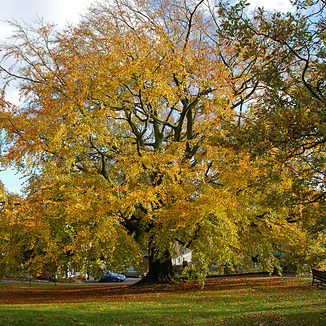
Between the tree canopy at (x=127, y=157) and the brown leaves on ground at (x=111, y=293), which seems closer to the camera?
the tree canopy at (x=127, y=157)

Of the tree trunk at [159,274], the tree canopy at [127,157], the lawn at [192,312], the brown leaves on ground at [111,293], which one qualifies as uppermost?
the tree canopy at [127,157]

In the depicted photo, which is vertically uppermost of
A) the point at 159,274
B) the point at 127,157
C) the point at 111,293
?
the point at 127,157

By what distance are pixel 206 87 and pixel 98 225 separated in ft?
22.2

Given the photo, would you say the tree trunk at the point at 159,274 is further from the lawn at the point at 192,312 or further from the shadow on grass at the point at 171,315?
the shadow on grass at the point at 171,315

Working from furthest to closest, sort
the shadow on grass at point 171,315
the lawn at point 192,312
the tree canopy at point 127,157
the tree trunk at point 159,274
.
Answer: the tree trunk at point 159,274, the tree canopy at point 127,157, the lawn at point 192,312, the shadow on grass at point 171,315

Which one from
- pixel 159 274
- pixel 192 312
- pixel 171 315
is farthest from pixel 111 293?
pixel 171 315

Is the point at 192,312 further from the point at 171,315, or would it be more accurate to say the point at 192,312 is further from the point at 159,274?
the point at 159,274

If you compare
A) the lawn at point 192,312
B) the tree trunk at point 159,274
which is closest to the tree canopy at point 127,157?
the lawn at point 192,312

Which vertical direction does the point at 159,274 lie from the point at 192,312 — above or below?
above

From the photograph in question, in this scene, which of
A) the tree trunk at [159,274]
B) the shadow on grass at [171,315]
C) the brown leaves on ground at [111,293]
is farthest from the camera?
the tree trunk at [159,274]

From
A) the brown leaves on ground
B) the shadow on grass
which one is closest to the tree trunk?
the brown leaves on ground

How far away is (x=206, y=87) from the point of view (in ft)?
41.4

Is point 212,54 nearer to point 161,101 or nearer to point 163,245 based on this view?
point 161,101

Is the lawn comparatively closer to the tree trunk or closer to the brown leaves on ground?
the brown leaves on ground
